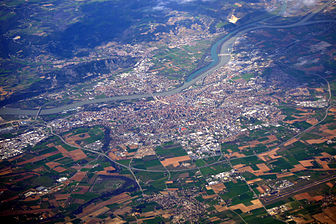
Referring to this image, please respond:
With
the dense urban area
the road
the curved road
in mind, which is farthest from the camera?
the curved road

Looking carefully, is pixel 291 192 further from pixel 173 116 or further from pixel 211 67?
pixel 211 67

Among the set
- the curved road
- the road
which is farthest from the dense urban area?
the curved road

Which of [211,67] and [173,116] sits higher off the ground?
[211,67]

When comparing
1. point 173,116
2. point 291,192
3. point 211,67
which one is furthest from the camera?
point 211,67

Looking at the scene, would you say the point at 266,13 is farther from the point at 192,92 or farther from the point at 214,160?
the point at 214,160

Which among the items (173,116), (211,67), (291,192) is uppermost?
(211,67)

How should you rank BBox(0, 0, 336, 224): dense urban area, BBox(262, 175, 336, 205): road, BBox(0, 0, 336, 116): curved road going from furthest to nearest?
BBox(0, 0, 336, 116): curved road, BBox(0, 0, 336, 224): dense urban area, BBox(262, 175, 336, 205): road

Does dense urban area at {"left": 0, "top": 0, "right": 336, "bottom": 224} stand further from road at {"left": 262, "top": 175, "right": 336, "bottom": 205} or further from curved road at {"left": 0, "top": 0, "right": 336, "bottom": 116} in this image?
curved road at {"left": 0, "top": 0, "right": 336, "bottom": 116}

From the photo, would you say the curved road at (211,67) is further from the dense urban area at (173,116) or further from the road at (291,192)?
the road at (291,192)

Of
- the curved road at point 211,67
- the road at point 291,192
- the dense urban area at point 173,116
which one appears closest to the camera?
the road at point 291,192

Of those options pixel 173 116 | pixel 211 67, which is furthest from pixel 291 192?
pixel 211 67

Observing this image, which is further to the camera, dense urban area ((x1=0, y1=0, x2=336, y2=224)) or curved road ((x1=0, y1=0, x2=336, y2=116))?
curved road ((x1=0, y1=0, x2=336, y2=116))

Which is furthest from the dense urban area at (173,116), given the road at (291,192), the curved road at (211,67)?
the curved road at (211,67)
